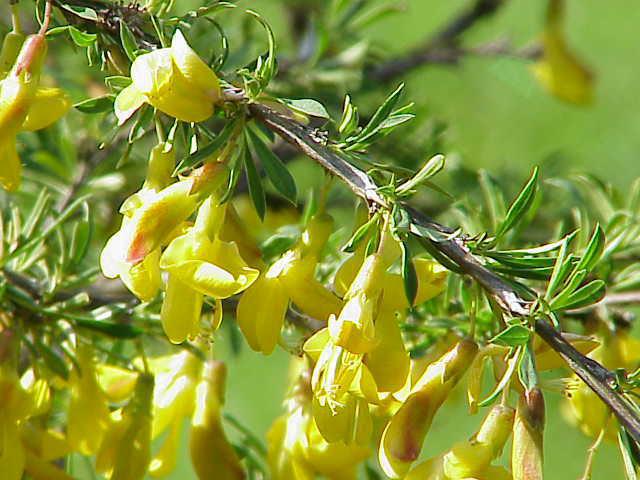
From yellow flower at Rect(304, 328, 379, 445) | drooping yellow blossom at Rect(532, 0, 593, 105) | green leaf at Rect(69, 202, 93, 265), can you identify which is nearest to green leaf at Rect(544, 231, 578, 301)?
yellow flower at Rect(304, 328, 379, 445)

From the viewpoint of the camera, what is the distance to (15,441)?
0.60 m

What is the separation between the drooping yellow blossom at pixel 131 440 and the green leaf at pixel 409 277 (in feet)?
0.77

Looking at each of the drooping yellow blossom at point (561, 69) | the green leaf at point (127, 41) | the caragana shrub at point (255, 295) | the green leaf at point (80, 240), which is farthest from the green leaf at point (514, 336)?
the drooping yellow blossom at point (561, 69)

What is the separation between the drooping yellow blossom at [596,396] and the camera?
0.67 m

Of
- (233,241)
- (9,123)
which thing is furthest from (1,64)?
(233,241)

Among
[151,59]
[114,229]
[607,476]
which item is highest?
[151,59]

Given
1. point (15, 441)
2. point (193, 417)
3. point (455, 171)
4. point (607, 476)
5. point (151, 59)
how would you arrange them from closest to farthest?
point (151, 59), point (15, 441), point (193, 417), point (455, 171), point (607, 476)

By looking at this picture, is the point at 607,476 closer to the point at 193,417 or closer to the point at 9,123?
the point at 193,417

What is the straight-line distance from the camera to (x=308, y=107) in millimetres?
516

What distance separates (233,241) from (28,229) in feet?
0.85

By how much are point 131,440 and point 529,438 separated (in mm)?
279

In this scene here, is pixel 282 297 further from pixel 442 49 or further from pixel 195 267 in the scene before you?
pixel 442 49

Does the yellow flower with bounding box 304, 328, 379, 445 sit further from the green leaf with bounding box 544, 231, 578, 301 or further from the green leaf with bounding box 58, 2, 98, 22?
the green leaf with bounding box 58, 2, 98, 22

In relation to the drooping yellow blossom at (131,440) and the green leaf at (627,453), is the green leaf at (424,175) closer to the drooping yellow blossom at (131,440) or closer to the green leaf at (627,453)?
the green leaf at (627,453)
